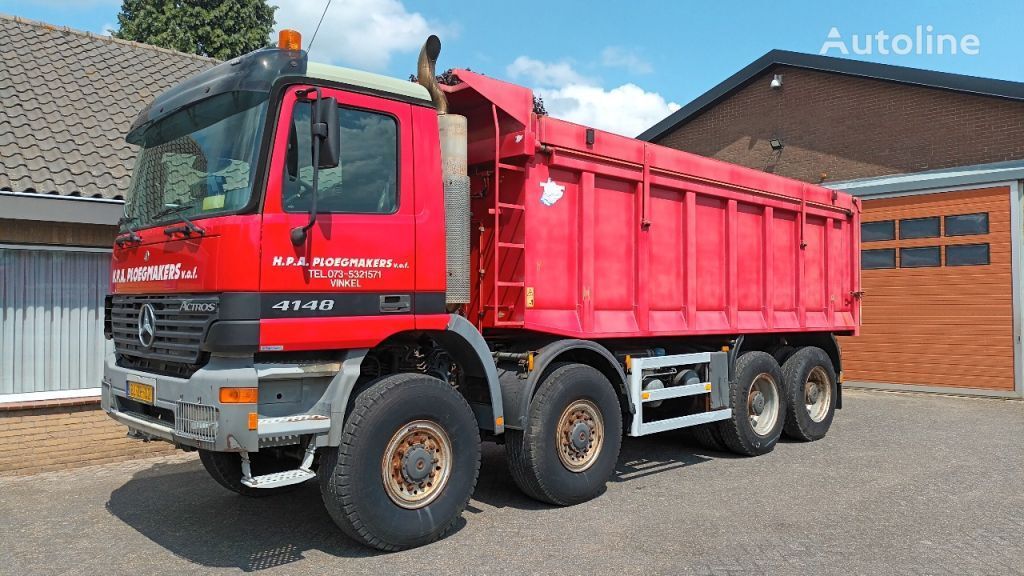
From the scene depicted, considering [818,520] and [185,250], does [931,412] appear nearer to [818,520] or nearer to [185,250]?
[818,520]

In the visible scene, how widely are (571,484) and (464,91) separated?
320 cm

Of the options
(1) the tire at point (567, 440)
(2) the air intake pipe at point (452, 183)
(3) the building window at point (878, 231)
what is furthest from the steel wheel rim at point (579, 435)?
(3) the building window at point (878, 231)

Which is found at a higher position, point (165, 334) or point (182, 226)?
point (182, 226)

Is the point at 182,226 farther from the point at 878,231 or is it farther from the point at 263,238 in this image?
the point at 878,231

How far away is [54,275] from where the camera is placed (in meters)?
7.70

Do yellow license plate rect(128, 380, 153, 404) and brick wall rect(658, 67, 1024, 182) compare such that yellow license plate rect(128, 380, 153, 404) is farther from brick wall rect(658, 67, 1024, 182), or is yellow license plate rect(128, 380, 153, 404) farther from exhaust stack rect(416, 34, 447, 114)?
brick wall rect(658, 67, 1024, 182)

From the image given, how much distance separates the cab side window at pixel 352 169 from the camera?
4.58 metres

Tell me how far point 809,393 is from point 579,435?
14.3ft

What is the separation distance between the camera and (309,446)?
4.58m

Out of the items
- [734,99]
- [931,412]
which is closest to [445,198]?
[931,412]

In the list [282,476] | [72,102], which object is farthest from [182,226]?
[72,102]

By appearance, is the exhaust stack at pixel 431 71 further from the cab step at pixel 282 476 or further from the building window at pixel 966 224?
the building window at pixel 966 224

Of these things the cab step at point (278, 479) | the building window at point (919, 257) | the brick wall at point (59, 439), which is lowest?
the brick wall at point (59, 439)

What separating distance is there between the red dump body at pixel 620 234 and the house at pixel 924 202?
17.8 ft
